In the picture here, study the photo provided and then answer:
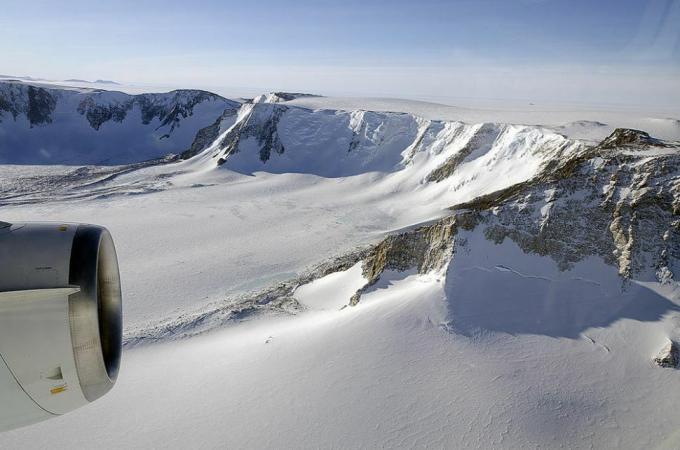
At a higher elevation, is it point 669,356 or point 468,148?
point 468,148

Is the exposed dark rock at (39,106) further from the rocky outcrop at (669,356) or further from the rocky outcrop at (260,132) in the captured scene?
the rocky outcrop at (669,356)

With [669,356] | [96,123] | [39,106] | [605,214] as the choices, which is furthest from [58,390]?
[39,106]

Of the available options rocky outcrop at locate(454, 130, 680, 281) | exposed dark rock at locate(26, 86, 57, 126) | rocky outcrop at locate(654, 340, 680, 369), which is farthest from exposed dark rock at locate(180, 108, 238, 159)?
rocky outcrop at locate(654, 340, 680, 369)

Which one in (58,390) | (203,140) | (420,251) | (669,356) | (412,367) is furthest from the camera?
(203,140)

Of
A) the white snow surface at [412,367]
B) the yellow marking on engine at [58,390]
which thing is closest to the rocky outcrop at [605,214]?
the white snow surface at [412,367]

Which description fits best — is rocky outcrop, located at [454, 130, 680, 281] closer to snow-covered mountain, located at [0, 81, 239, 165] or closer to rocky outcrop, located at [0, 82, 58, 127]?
snow-covered mountain, located at [0, 81, 239, 165]

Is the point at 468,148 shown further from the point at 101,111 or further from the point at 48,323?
the point at 101,111
